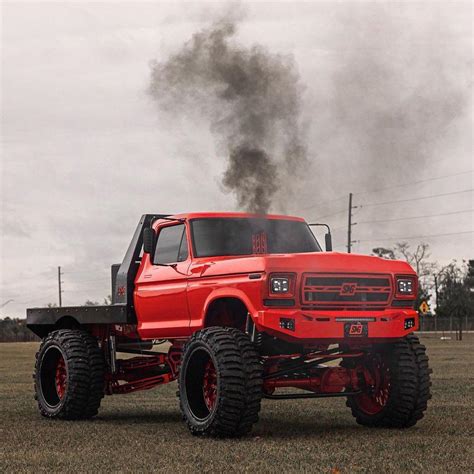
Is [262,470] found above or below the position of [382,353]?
below

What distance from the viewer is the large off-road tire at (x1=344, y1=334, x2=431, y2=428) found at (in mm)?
12477

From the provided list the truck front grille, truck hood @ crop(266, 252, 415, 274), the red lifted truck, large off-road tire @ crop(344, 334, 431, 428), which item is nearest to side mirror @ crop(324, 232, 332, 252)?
the red lifted truck

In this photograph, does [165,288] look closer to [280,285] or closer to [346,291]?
[280,285]

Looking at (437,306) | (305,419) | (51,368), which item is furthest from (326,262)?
(437,306)

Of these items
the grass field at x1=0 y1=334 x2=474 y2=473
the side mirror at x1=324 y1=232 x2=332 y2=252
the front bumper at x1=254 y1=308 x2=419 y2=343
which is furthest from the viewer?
the side mirror at x1=324 y1=232 x2=332 y2=252

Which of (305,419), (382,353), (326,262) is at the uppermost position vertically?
(326,262)

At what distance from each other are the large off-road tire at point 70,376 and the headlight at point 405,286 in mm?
4415

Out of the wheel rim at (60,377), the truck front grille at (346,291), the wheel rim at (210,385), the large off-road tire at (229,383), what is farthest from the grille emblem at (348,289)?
the wheel rim at (60,377)

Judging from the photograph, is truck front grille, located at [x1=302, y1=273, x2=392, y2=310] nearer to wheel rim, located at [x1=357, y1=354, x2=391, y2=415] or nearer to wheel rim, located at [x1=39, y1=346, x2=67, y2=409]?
wheel rim, located at [x1=357, y1=354, x2=391, y2=415]

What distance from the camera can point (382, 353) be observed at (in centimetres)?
1280

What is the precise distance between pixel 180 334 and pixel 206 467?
12.6ft

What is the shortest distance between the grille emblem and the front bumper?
21 centimetres

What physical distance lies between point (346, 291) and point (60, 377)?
506cm

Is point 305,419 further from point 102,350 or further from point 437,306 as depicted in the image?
point 437,306
